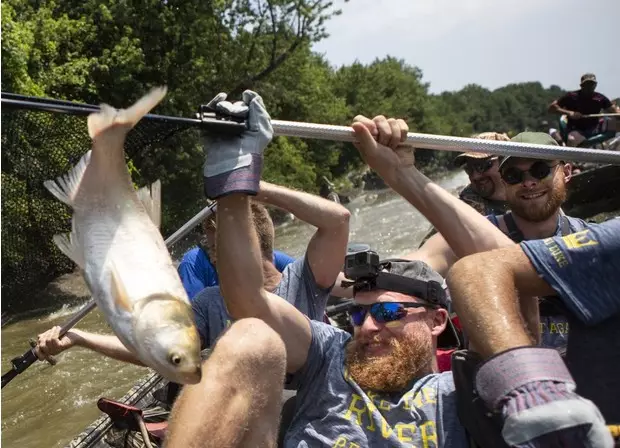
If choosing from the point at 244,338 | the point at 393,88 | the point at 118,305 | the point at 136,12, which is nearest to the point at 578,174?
the point at 244,338

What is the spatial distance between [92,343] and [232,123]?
89.9 inches

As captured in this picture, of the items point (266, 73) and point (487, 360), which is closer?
point (487, 360)

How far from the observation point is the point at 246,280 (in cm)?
248

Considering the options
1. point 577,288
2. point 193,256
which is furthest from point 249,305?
point 193,256

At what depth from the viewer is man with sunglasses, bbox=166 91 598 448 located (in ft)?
7.15

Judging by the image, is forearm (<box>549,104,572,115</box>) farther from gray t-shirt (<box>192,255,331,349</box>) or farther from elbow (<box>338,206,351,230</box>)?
gray t-shirt (<box>192,255,331,349</box>)

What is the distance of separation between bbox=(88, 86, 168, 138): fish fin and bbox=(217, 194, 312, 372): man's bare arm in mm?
629

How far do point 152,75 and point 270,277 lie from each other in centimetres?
1435

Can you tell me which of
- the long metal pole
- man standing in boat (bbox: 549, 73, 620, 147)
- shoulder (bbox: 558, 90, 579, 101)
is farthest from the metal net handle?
shoulder (bbox: 558, 90, 579, 101)

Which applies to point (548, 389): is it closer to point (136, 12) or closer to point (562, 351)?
point (562, 351)

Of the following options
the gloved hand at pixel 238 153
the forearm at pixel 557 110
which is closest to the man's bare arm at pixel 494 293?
the gloved hand at pixel 238 153

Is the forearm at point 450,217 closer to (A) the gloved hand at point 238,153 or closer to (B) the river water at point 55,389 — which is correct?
(A) the gloved hand at point 238,153

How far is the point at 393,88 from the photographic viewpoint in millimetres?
51094

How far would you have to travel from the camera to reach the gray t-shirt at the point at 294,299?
3223mm
